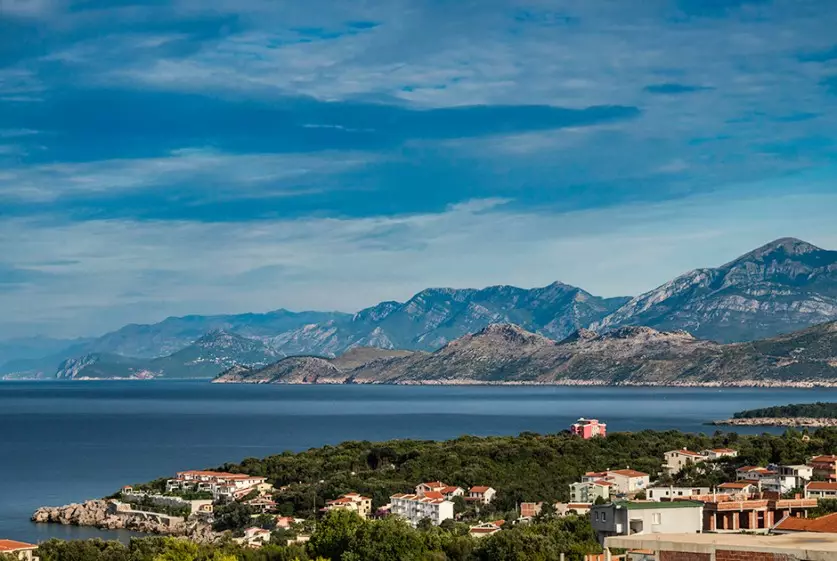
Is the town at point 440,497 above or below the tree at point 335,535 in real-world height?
below

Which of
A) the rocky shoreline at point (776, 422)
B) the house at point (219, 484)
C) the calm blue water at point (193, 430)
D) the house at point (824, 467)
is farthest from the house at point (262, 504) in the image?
the rocky shoreline at point (776, 422)

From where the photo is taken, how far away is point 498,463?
2569 inches

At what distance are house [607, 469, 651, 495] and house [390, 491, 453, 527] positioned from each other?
8264 millimetres

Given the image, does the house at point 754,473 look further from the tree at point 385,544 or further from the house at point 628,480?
the tree at point 385,544

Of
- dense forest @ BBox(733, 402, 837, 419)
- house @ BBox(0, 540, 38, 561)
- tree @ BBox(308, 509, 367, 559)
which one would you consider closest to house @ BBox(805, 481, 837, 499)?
tree @ BBox(308, 509, 367, 559)

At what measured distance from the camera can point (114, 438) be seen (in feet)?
383

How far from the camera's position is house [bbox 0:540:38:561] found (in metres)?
36.6

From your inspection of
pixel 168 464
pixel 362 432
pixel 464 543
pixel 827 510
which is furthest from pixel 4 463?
pixel 827 510

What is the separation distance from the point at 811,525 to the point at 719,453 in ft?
162

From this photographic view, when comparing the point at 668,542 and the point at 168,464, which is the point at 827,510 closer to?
the point at 668,542

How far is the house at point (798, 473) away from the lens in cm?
4981

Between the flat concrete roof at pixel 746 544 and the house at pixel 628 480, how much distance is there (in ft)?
144

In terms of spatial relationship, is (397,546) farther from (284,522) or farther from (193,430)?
(193,430)

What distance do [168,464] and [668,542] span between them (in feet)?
264
